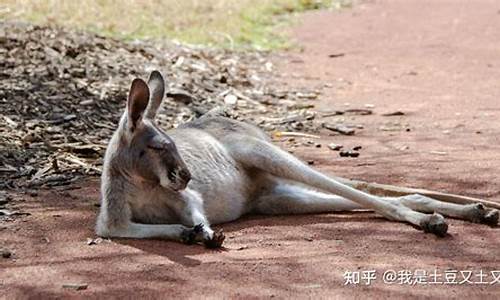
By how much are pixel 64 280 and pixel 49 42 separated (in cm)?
649

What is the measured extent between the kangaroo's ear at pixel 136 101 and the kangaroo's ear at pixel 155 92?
24 cm

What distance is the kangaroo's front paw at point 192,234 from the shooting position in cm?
474

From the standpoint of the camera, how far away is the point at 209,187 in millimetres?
5461

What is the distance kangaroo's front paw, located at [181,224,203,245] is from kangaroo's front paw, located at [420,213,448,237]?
1.13m

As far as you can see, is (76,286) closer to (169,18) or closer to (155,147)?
(155,147)

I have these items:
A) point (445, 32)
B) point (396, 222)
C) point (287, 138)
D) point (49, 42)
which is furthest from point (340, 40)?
point (396, 222)

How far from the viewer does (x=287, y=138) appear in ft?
26.2

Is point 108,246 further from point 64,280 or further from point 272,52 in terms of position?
point 272,52

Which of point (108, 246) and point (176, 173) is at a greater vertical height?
point (176, 173)

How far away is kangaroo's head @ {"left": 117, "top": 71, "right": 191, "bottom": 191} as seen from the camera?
476 cm

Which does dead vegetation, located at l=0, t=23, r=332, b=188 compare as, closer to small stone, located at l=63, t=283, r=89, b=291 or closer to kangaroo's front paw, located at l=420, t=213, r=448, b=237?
small stone, located at l=63, t=283, r=89, b=291

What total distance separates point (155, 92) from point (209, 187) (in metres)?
0.62

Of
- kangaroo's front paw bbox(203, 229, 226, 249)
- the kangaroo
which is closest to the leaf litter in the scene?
the kangaroo

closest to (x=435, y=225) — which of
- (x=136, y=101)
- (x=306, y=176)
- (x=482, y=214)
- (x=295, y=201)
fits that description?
(x=482, y=214)
